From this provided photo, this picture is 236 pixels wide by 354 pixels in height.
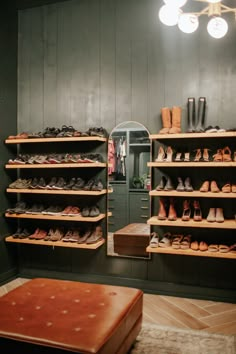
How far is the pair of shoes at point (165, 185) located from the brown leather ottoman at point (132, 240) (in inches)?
21.0

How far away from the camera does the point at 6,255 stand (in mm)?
4219

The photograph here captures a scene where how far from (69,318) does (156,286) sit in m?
1.91

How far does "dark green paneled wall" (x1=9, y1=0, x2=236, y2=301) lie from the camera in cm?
362

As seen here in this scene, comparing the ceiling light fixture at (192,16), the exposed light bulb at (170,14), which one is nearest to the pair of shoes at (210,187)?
the ceiling light fixture at (192,16)

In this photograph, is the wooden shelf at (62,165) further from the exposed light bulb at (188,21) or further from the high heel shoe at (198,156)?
the exposed light bulb at (188,21)

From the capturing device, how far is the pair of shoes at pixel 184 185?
11.4ft

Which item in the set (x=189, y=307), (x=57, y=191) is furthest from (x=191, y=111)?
(x=189, y=307)

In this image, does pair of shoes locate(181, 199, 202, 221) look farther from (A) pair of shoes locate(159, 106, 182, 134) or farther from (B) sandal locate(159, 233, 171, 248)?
(A) pair of shoes locate(159, 106, 182, 134)

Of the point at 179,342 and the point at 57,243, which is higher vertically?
the point at 57,243

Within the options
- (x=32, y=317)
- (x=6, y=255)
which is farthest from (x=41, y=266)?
(x=32, y=317)

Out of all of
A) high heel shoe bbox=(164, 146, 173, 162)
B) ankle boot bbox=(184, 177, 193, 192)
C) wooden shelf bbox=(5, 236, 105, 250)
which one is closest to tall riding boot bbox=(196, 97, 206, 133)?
high heel shoe bbox=(164, 146, 173, 162)

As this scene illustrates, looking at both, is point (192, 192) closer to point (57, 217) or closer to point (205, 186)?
point (205, 186)

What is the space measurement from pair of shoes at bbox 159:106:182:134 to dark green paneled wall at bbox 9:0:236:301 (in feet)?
0.51

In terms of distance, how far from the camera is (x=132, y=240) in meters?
3.90
